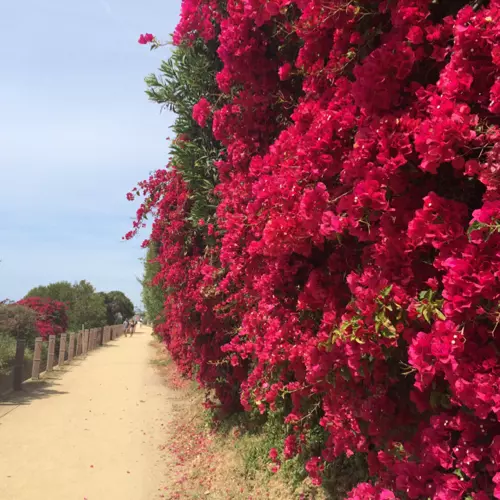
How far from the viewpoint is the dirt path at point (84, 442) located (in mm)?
5941

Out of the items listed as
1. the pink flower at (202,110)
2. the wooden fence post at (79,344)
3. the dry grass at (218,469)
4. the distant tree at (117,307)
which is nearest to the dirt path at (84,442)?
the dry grass at (218,469)

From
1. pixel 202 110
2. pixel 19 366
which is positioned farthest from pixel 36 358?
pixel 202 110

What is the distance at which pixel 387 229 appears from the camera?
236 cm

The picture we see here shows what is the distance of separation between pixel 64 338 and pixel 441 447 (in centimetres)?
1784

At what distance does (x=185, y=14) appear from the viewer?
5695mm

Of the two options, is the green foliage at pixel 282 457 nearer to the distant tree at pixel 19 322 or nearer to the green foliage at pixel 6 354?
the green foliage at pixel 6 354

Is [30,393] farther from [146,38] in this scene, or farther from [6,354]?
[146,38]

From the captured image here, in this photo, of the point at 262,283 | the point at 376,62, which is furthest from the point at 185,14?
the point at 376,62

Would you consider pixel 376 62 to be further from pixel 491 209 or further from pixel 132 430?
pixel 132 430

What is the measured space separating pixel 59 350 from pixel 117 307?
36.4 m

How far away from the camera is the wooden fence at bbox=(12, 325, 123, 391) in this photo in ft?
39.0

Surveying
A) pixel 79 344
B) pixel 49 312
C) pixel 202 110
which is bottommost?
pixel 79 344

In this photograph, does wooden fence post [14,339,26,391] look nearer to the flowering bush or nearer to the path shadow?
the path shadow

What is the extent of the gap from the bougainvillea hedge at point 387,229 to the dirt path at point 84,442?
3.16m
